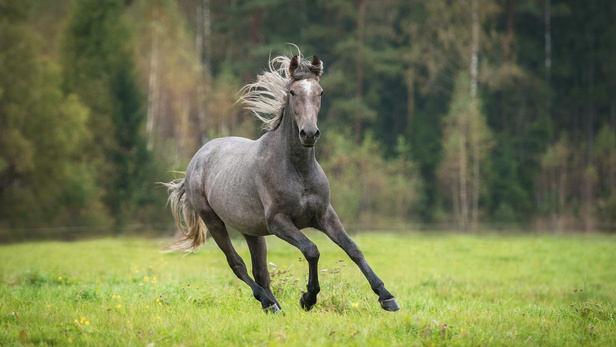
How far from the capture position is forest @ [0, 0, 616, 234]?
28344 mm

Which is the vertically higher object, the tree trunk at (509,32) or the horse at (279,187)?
the tree trunk at (509,32)

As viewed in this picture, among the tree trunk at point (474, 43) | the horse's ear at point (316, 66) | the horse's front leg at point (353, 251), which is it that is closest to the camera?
the horse's front leg at point (353, 251)

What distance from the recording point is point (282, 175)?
20.0 ft

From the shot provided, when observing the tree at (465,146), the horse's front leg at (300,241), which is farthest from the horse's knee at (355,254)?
the tree at (465,146)

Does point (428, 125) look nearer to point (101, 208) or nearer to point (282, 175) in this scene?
point (101, 208)

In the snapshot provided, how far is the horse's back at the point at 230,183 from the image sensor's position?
6.66 metres

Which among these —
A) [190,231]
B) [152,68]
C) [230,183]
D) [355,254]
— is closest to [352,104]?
[152,68]

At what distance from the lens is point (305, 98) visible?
226 inches

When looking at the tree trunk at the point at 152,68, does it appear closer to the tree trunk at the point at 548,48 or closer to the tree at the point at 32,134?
the tree at the point at 32,134

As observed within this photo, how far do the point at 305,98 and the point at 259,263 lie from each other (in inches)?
96.8

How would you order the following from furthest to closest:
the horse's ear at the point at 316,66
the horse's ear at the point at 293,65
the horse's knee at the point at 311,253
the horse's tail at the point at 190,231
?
the horse's tail at the point at 190,231, the horse's ear at the point at 316,66, the horse's ear at the point at 293,65, the horse's knee at the point at 311,253

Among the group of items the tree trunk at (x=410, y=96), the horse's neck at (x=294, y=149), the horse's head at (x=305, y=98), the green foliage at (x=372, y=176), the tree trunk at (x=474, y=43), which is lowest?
the green foliage at (x=372, y=176)

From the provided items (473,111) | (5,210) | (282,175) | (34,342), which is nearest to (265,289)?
(282,175)

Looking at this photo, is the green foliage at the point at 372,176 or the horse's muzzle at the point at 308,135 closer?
the horse's muzzle at the point at 308,135
